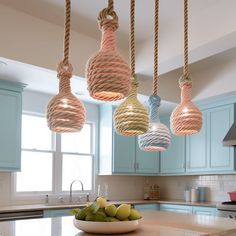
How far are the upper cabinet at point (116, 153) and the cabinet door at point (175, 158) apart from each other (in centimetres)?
28

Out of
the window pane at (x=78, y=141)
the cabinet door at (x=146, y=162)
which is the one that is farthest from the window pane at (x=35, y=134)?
the cabinet door at (x=146, y=162)

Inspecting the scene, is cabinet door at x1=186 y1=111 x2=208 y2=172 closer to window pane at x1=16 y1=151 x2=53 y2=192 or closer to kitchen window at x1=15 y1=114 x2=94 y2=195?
kitchen window at x1=15 y1=114 x2=94 y2=195

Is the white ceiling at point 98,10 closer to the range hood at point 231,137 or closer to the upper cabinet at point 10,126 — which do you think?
the upper cabinet at point 10,126

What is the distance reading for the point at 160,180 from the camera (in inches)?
254

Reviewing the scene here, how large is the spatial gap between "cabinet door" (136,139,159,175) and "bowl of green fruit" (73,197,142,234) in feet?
12.3

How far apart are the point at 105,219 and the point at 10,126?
2.73m

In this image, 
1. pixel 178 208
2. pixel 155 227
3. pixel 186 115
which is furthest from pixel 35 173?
pixel 186 115

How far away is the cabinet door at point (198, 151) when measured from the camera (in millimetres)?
5246

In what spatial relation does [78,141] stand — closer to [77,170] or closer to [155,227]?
[77,170]

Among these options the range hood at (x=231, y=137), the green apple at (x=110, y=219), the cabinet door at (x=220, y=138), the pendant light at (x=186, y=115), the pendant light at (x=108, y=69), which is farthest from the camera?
the cabinet door at (x=220, y=138)

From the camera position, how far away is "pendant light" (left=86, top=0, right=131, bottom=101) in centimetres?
149

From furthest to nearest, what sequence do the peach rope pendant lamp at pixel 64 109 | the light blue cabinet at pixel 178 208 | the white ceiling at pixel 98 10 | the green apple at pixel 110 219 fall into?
1. the light blue cabinet at pixel 178 208
2. the white ceiling at pixel 98 10
3. the green apple at pixel 110 219
4. the peach rope pendant lamp at pixel 64 109

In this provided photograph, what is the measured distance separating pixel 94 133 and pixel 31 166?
1213mm

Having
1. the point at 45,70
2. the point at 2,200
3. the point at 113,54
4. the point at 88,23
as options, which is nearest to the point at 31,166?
the point at 2,200
